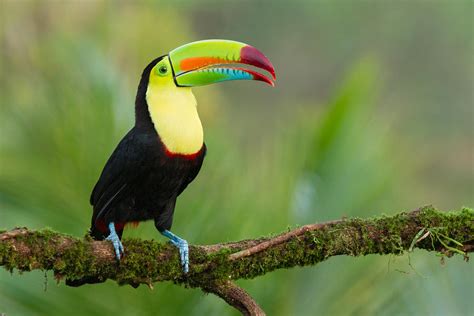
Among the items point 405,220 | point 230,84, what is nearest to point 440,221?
point 405,220

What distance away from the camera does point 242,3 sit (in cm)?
2000

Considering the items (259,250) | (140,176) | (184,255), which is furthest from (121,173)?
(259,250)

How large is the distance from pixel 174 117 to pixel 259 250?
0.83 m

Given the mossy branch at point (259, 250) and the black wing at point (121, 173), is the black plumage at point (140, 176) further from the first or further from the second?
the mossy branch at point (259, 250)

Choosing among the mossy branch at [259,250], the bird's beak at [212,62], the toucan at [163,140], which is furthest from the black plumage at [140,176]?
the mossy branch at [259,250]

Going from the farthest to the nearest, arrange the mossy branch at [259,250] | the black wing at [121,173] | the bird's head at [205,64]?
the bird's head at [205,64] < the black wing at [121,173] < the mossy branch at [259,250]

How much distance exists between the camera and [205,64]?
3.88m

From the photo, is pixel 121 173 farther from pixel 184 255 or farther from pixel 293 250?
pixel 293 250

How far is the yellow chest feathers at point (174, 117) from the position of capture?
3.70 metres

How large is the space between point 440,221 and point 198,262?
97 centimetres

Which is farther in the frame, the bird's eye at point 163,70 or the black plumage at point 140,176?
the bird's eye at point 163,70

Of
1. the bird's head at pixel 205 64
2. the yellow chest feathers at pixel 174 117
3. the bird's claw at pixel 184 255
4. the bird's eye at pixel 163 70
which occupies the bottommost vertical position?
the bird's claw at pixel 184 255

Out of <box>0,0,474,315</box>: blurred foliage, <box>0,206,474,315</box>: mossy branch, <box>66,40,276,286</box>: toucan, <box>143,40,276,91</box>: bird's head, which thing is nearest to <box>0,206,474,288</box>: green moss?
<box>0,206,474,315</box>: mossy branch

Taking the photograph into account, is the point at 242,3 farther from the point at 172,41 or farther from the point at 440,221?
the point at 440,221
